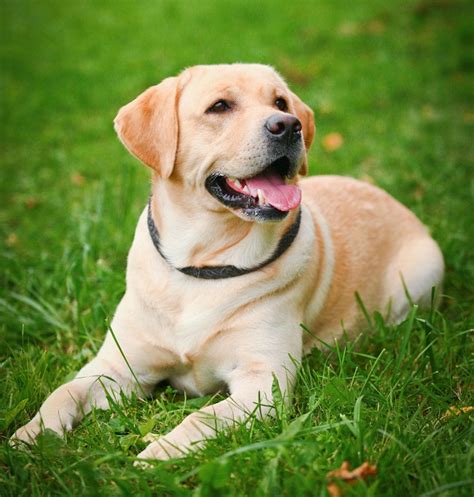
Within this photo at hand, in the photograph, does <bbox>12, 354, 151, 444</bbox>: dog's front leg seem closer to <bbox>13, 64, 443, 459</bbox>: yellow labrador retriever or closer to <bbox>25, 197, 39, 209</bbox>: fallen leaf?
<bbox>13, 64, 443, 459</bbox>: yellow labrador retriever

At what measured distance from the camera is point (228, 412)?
108 inches

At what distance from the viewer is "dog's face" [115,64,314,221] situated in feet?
9.68

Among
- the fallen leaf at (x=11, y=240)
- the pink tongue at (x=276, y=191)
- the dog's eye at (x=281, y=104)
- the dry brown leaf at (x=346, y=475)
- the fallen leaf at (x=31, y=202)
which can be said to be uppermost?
the dog's eye at (x=281, y=104)

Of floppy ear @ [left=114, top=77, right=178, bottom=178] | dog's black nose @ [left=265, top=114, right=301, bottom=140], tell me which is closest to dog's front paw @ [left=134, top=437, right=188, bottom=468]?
floppy ear @ [left=114, top=77, right=178, bottom=178]

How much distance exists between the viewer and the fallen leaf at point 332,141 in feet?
20.5

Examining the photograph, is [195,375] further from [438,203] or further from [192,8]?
[192,8]

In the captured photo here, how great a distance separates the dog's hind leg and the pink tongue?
1.11 m

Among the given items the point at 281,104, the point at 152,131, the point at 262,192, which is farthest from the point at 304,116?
the point at 152,131

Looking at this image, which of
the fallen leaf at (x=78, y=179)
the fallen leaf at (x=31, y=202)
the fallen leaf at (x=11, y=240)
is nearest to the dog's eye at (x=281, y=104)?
the fallen leaf at (x=11, y=240)

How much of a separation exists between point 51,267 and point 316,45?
219 inches

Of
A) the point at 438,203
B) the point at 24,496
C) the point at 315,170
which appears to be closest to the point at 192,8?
the point at 315,170

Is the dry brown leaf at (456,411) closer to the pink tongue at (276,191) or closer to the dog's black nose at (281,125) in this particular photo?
the pink tongue at (276,191)

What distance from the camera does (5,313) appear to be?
3877mm

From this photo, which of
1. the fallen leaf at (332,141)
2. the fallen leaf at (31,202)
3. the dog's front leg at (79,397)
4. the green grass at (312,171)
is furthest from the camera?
the fallen leaf at (332,141)
